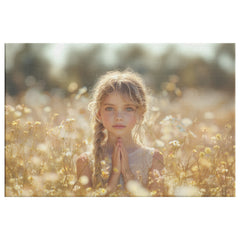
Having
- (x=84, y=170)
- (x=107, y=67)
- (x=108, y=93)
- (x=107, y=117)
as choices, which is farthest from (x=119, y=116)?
(x=84, y=170)

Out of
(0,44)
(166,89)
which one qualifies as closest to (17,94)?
(0,44)

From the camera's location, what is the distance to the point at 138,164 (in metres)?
3.83

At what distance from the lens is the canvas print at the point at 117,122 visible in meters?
3.82

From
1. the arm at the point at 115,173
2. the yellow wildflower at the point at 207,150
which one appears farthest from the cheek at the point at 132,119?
the yellow wildflower at the point at 207,150

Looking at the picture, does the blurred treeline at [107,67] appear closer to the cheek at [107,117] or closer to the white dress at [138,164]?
the cheek at [107,117]

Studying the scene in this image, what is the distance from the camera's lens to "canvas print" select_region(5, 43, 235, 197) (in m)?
3.82

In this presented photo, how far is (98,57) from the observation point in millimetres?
3822

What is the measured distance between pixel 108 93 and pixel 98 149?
564 mm

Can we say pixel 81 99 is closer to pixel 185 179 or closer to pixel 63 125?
pixel 63 125

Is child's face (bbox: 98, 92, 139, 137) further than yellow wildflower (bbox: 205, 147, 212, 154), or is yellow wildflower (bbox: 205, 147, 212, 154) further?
yellow wildflower (bbox: 205, 147, 212, 154)

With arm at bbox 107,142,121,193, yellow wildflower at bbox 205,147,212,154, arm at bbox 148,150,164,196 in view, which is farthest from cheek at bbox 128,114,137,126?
yellow wildflower at bbox 205,147,212,154

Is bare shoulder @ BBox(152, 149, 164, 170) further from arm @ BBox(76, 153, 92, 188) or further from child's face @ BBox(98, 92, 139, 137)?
arm @ BBox(76, 153, 92, 188)

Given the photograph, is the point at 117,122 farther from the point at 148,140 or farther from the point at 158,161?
the point at 158,161

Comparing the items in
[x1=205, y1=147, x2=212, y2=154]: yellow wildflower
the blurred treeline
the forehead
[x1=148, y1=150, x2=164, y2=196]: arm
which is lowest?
[x1=148, y1=150, x2=164, y2=196]: arm
